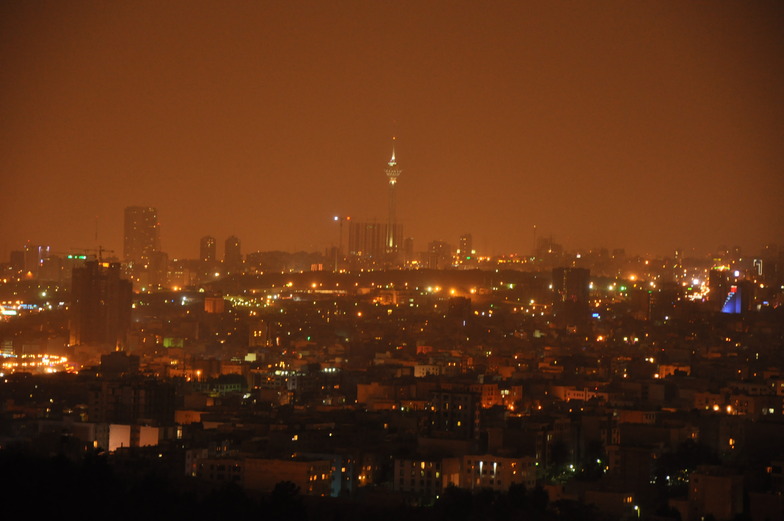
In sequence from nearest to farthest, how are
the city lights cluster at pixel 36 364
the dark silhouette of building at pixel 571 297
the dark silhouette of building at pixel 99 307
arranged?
1. the city lights cluster at pixel 36 364
2. the dark silhouette of building at pixel 99 307
3. the dark silhouette of building at pixel 571 297

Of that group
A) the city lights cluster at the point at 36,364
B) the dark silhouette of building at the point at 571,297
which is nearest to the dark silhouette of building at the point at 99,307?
the city lights cluster at the point at 36,364

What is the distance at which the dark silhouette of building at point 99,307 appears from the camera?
133 feet

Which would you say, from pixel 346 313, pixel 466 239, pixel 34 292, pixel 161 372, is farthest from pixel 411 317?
pixel 466 239

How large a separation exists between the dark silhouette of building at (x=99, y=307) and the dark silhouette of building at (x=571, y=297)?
431 inches

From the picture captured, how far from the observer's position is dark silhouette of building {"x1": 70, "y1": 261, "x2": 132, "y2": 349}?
40.6m

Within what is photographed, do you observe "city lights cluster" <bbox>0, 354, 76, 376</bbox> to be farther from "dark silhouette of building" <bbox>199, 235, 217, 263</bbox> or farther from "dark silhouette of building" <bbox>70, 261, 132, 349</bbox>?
"dark silhouette of building" <bbox>199, 235, 217, 263</bbox>

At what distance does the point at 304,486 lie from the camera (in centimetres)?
1855

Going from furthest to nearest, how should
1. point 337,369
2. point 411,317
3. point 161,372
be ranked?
point 411,317
point 337,369
point 161,372

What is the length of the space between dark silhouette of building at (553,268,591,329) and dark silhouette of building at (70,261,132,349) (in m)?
10.9

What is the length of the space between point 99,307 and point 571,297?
13.9 metres

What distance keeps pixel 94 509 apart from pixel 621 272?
1841 inches

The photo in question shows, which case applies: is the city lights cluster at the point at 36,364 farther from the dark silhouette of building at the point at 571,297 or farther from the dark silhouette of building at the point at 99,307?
the dark silhouette of building at the point at 571,297

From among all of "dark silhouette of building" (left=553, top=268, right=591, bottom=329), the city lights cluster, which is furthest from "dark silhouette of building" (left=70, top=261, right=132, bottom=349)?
"dark silhouette of building" (left=553, top=268, right=591, bottom=329)

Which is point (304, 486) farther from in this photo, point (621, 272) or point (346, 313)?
point (621, 272)
